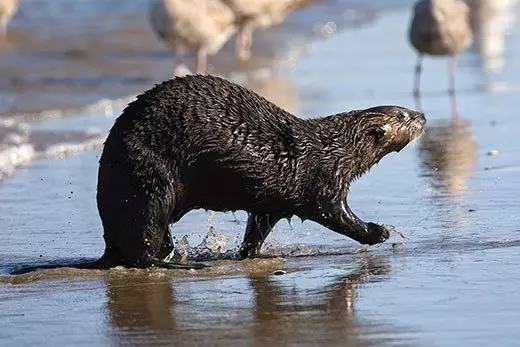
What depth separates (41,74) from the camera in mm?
16906

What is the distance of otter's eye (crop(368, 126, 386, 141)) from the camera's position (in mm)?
7137

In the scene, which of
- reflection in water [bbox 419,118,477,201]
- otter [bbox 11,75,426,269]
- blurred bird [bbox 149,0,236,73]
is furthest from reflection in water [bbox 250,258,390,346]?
blurred bird [bbox 149,0,236,73]

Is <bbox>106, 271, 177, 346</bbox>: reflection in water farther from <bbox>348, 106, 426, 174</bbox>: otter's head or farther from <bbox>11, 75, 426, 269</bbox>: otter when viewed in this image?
<bbox>348, 106, 426, 174</bbox>: otter's head

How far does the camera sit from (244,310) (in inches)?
225

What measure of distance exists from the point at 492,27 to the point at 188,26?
16.6 feet

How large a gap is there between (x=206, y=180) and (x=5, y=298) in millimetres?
1192

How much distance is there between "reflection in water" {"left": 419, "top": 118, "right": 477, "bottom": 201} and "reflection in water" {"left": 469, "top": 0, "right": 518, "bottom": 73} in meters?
3.82

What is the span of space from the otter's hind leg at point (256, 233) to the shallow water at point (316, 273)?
0.36 ft

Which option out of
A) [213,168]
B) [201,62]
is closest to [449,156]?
[213,168]

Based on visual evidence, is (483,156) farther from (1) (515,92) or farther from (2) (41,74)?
(2) (41,74)

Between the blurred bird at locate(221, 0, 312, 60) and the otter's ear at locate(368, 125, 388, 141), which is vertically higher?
the blurred bird at locate(221, 0, 312, 60)

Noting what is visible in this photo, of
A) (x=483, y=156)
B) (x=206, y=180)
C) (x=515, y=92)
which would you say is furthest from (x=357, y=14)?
(x=206, y=180)

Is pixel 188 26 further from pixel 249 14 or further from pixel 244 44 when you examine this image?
pixel 249 14

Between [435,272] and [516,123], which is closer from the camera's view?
[435,272]
